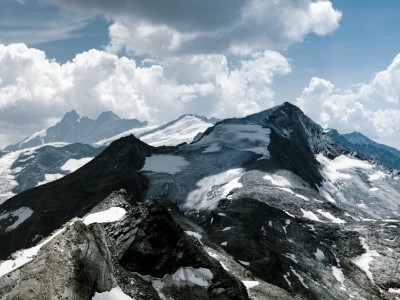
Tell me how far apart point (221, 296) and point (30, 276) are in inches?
726

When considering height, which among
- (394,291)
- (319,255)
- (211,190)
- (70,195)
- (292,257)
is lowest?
(394,291)

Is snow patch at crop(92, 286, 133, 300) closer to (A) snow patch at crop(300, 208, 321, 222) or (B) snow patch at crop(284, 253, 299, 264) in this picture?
(B) snow patch at crop(284, 253, 299, 264)

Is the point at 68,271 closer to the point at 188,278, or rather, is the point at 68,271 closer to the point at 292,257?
the point at 188,278

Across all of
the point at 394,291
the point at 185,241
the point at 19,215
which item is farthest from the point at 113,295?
the point at 19,215

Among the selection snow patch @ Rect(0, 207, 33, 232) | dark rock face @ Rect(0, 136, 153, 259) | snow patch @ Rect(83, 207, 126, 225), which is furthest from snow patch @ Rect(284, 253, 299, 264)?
snow patch @ Rect(0, 207, 33, 232)

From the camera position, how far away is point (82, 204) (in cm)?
15912

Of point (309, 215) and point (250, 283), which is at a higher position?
point (250, 283)

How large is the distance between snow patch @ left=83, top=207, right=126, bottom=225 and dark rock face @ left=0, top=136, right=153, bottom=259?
9025 cm

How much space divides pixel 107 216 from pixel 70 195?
120817 mm

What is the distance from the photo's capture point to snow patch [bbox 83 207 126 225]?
51.0 meters

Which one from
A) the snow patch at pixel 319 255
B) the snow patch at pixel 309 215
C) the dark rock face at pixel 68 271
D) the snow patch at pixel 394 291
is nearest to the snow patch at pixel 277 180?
the snow patch at pixel 309 215

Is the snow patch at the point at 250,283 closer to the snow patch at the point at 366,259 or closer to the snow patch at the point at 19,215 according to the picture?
the snow patch at the point at 366,259

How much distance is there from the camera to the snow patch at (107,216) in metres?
51.0

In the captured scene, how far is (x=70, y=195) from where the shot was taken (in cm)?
16788
